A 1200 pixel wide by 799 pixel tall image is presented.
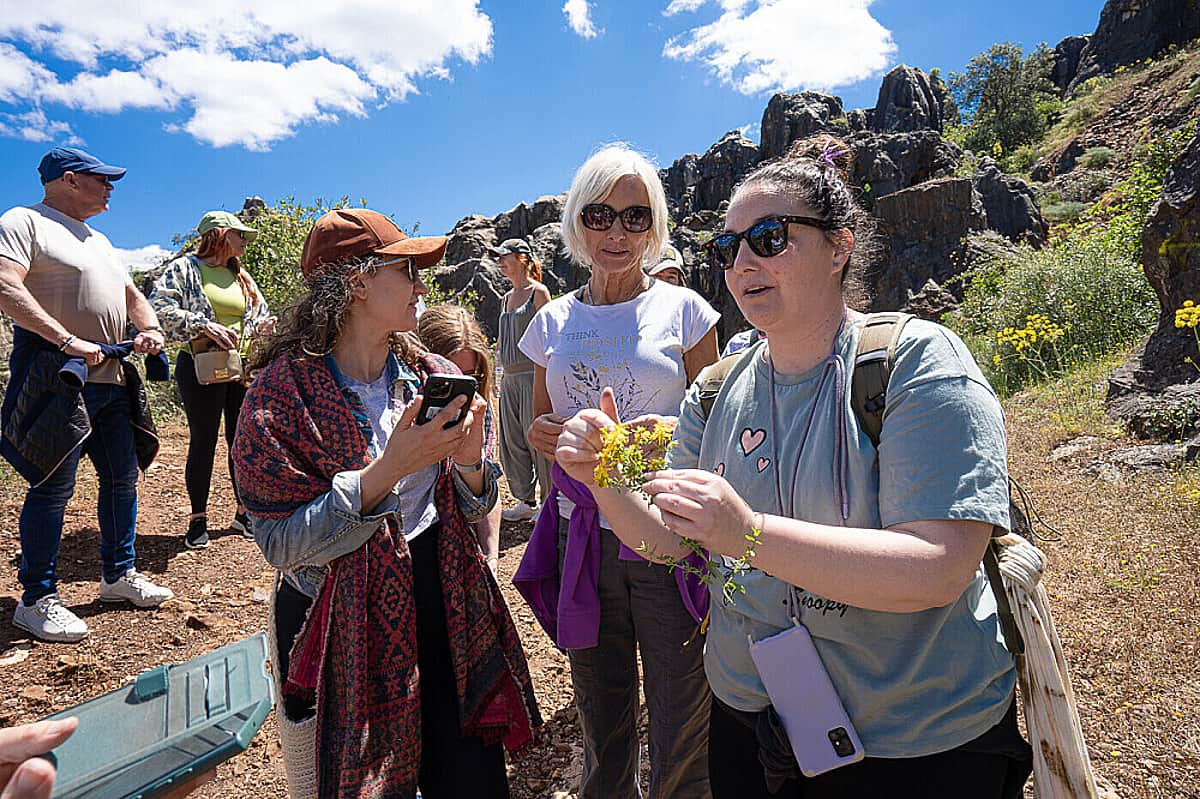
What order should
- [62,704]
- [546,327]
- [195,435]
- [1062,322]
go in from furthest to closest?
[1062,322] < [195,435] < [62,704] < [546,327]

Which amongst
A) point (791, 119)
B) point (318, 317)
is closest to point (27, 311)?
point (318, 317)

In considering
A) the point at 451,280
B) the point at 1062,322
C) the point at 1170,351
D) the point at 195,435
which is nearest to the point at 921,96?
the point at 451,280

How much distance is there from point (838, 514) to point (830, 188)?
0.75 m

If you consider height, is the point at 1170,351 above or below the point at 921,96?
below

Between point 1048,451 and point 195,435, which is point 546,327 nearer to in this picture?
point 195,435

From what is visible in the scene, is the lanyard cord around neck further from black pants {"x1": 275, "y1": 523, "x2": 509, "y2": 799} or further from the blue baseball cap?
the blue baseball cap

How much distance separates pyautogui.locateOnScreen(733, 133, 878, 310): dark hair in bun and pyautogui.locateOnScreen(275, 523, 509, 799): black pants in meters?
1.48

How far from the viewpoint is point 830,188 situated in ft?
5.12

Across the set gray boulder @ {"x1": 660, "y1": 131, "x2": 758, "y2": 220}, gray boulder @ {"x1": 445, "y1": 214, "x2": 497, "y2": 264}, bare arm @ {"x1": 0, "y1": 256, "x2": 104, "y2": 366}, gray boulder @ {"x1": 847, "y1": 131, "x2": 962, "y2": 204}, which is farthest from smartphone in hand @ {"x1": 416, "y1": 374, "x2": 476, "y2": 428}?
gray boulder @ {"x1": 660, "y1": 131, "x2": 758, "y2": 220}

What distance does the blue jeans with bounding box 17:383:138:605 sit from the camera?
147 inches

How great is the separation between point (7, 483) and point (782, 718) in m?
8.52

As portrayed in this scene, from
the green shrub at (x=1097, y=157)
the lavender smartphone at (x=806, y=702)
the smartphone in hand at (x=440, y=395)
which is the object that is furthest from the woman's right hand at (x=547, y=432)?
the green shrub at (x=1097, y=157)

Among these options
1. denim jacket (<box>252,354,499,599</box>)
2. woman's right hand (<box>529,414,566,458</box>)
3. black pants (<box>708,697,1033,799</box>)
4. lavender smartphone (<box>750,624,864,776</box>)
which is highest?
woman's right hand (<box>529,414,566,458</box>)

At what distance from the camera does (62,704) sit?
3369 millimetres
